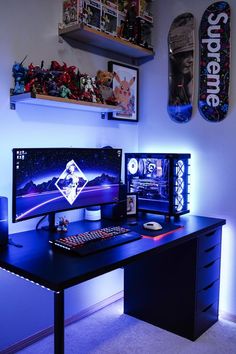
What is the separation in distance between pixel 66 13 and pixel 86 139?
30.5 inches

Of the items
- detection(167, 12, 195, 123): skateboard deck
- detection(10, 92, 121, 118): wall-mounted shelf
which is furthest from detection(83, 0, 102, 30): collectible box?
detection(167, 12, 195, 123): skateboard deck

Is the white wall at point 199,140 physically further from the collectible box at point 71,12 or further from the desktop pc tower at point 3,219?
the desktop pc tower at point 3,219

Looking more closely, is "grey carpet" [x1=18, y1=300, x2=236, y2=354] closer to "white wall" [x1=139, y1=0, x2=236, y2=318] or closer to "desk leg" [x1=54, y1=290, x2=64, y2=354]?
"white wall" [x1=139, y1=0, x2=236, y2=318]

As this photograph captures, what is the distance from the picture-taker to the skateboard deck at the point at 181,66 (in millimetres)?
2396

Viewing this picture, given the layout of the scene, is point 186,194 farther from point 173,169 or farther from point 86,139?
point 86,139

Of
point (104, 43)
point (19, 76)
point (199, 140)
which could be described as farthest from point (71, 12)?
point (199, 140)

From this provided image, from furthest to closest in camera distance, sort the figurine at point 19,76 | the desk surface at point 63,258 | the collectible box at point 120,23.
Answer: the collectible box at point 120,23 → the figurine at point 19,76 → the desk surface at point 63,258

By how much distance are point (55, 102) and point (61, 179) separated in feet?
1.40

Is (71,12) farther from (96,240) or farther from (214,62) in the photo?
(96,240)

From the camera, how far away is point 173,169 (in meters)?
2.31

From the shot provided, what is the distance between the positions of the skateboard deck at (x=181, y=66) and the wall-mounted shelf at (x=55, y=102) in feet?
1.62

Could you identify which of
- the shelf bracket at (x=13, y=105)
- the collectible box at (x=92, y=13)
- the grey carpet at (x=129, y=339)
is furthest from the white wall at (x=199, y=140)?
the shelf bracket at (x=13, y=105)

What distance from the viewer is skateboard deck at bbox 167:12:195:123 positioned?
7.86 feet

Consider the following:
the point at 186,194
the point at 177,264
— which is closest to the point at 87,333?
the point at 177,264
